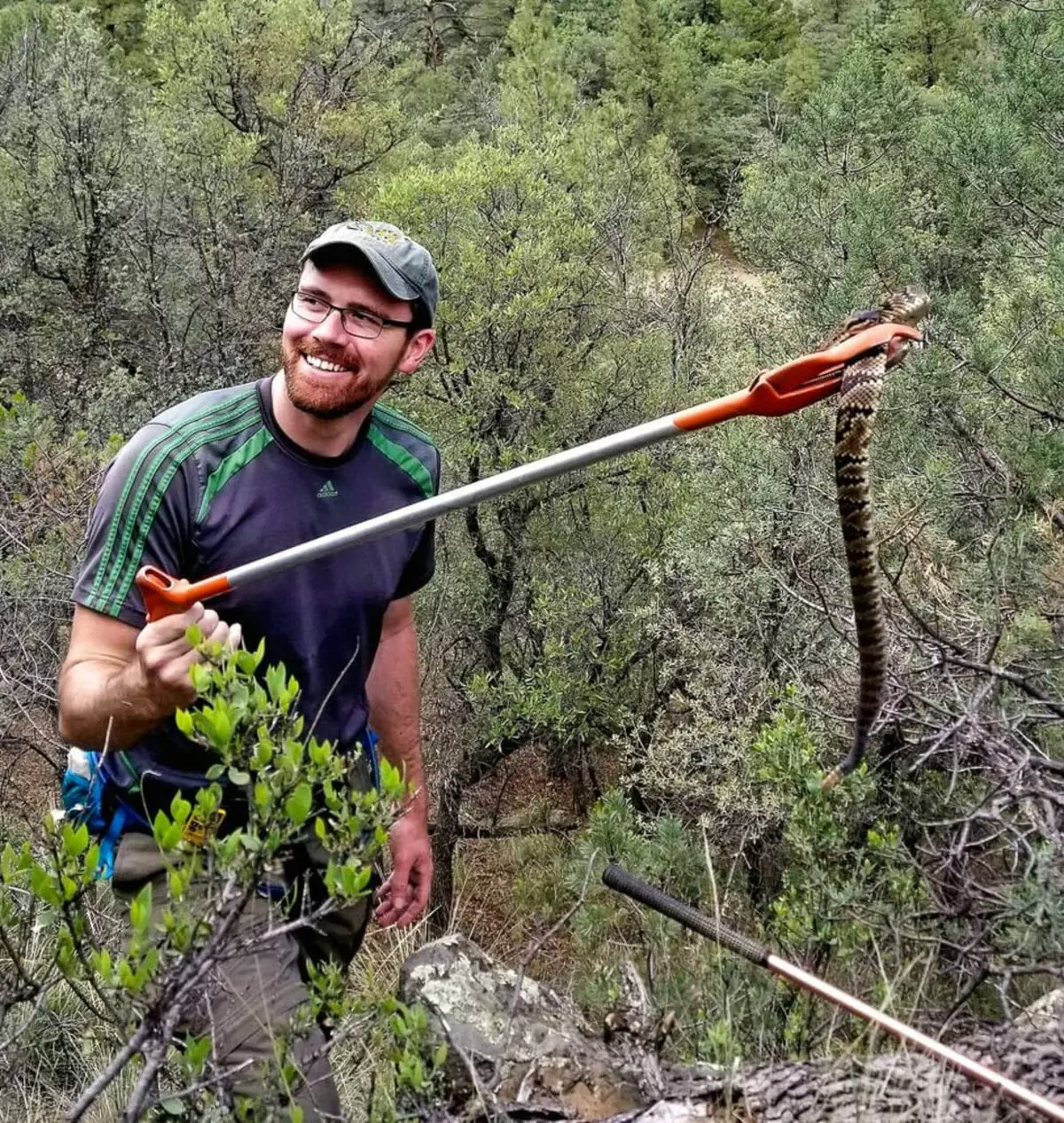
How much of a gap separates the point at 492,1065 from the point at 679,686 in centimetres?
467

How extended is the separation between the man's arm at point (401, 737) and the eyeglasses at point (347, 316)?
0.84 meters

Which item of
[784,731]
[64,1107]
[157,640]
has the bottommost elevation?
[64,1107]

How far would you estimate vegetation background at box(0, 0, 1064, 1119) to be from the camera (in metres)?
3.20

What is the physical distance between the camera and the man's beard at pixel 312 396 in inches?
104

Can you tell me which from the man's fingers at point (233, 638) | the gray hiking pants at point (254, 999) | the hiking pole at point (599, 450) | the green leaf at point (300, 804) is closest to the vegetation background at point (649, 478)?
the gray hiking pants at point (254, 999)

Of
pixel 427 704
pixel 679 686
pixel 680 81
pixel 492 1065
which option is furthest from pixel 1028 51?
pixel 680 81

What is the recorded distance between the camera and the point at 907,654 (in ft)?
12.9

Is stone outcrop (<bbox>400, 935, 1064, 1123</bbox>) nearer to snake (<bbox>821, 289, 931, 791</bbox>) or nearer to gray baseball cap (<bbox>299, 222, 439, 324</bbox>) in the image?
snake (<bbox>821, 289, 931, 791</bbox>)

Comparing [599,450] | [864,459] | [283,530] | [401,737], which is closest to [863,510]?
[864,459]

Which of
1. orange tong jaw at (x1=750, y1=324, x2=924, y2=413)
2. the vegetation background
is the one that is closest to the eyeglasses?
orange tong jaw at (x1=750, y1=324, x2=924, y2=413)

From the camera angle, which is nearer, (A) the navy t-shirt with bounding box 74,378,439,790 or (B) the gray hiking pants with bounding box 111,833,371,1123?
(B) the gray hiking pants with bounding box 111,833,371,1123

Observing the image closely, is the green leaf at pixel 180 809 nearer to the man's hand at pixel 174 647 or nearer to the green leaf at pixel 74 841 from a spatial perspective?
the green leaf at pixel 74 841

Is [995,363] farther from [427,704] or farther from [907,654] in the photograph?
[427,704]

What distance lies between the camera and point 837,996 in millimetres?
2127
